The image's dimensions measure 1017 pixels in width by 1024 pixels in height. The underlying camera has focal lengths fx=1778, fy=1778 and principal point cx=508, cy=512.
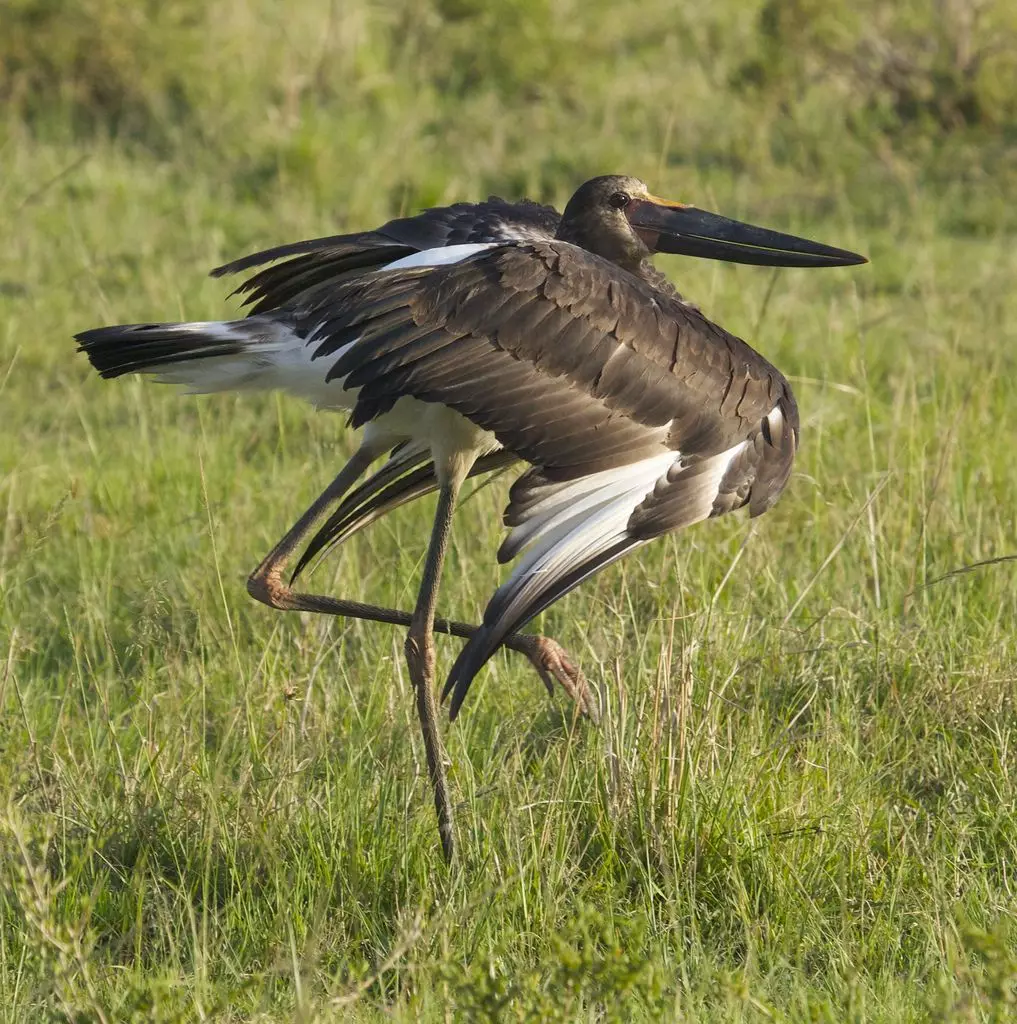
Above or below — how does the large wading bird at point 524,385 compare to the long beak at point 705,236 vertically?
below

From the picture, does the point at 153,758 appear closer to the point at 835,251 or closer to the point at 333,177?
the point at 835,251

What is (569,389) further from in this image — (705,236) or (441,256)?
(705,236)

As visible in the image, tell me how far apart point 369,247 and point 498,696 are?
1.04 m

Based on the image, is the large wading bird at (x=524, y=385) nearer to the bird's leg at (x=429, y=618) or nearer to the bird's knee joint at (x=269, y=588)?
the bird's leg at (x=429, y=618)

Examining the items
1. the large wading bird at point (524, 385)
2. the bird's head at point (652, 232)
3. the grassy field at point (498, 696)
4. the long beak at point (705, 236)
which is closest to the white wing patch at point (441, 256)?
the large wading bird at point (524, 385)

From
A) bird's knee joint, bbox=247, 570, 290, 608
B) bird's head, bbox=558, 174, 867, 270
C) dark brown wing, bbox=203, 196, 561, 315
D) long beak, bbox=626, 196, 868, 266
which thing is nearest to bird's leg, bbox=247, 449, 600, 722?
bird's knee joint, bbox=247, 570, 290, 608

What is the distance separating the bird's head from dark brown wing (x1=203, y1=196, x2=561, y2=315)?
139 millimetres

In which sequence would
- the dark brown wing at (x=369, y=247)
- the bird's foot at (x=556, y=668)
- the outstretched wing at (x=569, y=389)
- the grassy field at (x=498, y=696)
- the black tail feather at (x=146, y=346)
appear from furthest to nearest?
the dark brown wing at (x=369, y=247) → the bird's foot at (x=556, y=668) → the black tail feather at (x=146, y=346) → the outstretched wing at (x=569, y=389) → the grassy field at (x=498, y=696)

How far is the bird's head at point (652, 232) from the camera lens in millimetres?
4059

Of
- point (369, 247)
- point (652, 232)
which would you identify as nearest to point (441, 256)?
point (369, 247)

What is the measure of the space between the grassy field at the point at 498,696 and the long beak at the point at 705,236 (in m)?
0.56

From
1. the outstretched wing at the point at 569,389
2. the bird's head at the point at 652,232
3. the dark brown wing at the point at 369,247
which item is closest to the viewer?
the outstretched wing at the point at 569,389

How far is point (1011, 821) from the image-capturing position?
344 centimetres

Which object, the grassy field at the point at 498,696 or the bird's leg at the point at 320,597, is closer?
the grassy field at the point at 498,696
